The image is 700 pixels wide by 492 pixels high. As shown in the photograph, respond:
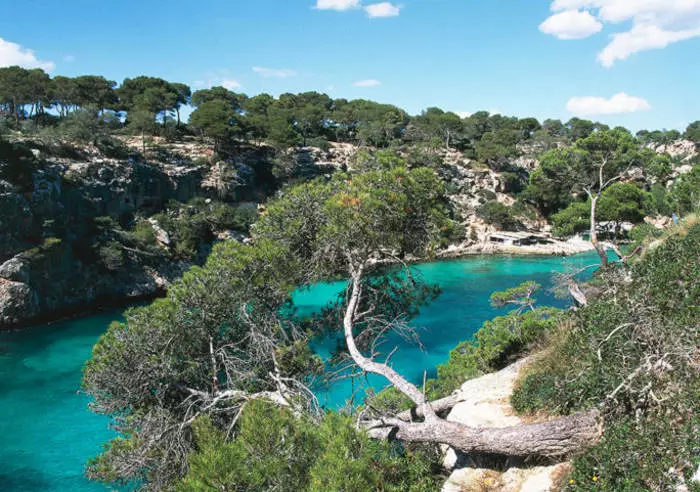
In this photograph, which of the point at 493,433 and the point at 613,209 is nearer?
the point at 493,433

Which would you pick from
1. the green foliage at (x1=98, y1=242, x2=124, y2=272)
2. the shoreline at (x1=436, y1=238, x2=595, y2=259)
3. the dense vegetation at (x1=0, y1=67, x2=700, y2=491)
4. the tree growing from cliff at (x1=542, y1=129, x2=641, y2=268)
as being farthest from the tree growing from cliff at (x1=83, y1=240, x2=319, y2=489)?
the shoreline at (x1=436, y1=238, x2=595, y2=259)

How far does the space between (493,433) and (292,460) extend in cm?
240

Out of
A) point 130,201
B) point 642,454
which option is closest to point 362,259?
point 642,454

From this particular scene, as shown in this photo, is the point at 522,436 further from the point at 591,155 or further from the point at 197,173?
the point at 197,173

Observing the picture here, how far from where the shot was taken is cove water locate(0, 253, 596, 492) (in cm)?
1148

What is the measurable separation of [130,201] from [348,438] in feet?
99.5

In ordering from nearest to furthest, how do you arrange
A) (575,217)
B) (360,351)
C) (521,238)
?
(360,351), (575,217), (521,238)

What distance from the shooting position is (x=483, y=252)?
38969 mm

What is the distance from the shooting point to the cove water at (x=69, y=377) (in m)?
11.5

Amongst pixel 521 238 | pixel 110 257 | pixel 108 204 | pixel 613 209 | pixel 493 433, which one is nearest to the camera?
pixel 493 433

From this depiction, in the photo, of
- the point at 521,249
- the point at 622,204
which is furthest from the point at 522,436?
the point at 521,249

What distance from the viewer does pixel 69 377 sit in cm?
1700

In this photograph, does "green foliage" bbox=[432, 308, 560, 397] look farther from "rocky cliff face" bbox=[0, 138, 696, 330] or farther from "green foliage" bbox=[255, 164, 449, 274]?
"rocky cliff face" bbox=[0, 138, 696, 330]

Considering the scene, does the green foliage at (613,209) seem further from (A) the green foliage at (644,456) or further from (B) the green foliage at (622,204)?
(A) the green foliage at (644,456)
